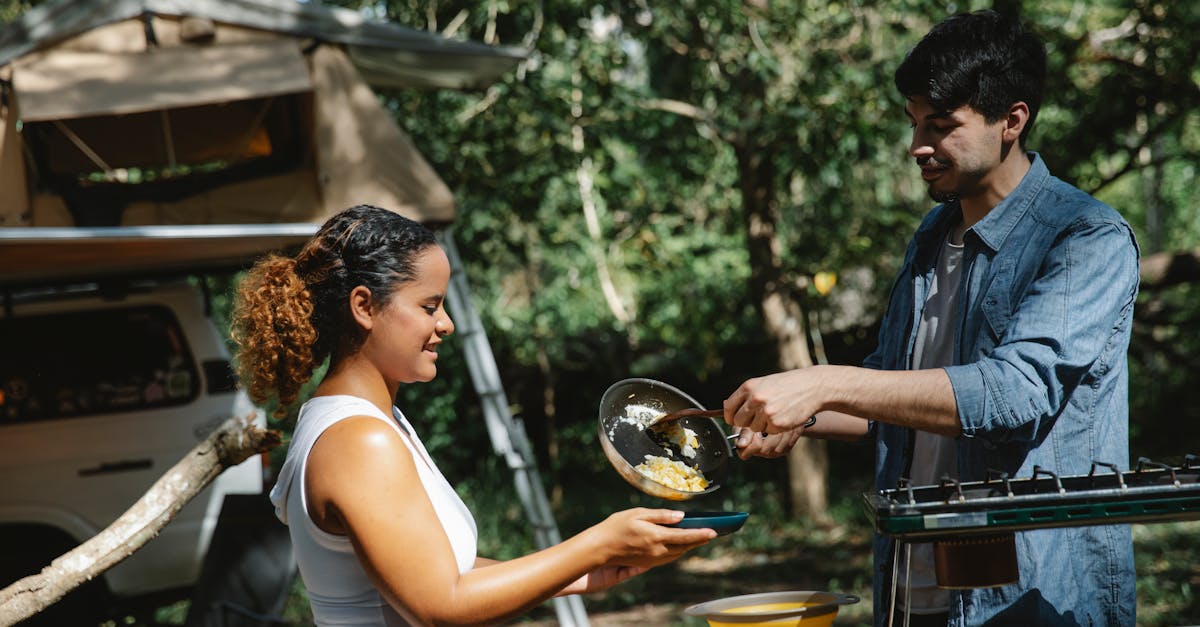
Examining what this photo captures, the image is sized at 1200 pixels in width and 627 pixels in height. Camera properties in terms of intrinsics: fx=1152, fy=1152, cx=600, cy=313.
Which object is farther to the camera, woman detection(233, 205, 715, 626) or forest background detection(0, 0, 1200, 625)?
forest background detection(0, 0, 1200, 625)

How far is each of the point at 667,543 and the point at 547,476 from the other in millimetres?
9640

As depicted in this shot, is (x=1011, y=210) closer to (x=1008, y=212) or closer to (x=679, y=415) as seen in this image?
(x=1008, y=212)

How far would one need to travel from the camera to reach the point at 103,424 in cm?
572

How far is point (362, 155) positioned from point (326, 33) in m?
0.69

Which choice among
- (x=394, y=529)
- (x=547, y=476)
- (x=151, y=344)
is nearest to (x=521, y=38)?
(x=151, y=344)

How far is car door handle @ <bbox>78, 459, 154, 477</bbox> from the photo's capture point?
18.6 feet

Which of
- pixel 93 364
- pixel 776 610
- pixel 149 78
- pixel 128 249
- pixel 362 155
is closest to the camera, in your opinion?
pixel 776 610

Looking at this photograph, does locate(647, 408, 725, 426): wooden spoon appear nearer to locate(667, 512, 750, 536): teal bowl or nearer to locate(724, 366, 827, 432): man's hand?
locate(724, 366, 827, 432): man's hand

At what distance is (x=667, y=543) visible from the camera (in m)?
1.79

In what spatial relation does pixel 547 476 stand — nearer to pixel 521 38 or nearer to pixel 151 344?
pixel 521 38

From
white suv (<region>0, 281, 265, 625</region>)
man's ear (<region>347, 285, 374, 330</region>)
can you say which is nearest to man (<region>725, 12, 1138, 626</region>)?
man's ear (<region>347, 285, 374, 330</region>)

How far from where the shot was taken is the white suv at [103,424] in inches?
221

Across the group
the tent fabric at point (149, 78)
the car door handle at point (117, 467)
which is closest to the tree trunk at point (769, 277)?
the tent fabric at point (149, 78)

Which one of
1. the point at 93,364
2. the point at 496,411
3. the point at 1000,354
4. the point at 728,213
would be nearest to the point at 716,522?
the point at 1000,354
